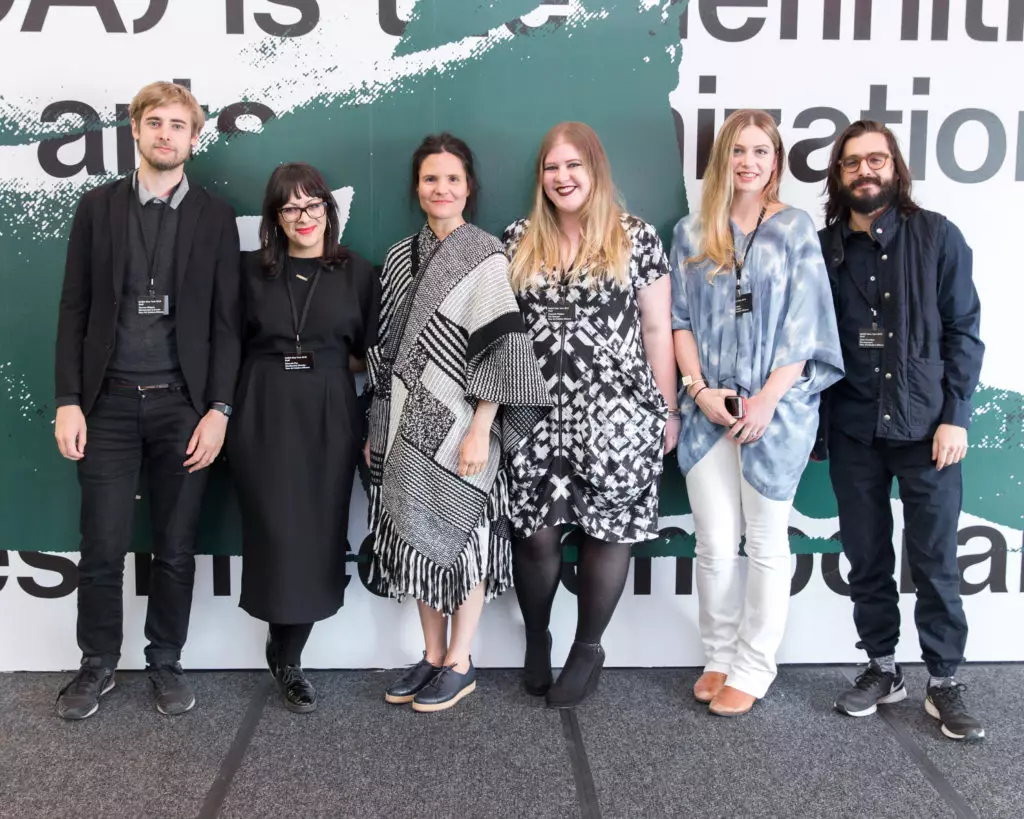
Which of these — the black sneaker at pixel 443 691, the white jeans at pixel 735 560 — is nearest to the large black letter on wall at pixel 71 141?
the black sneaker at pixel 443 691

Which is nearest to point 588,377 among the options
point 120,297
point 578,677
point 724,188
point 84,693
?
point 724,188

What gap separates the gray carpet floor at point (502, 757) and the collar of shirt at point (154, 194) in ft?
4.85

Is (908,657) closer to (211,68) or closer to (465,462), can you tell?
(465,462)

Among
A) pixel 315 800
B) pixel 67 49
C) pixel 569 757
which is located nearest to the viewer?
pixel 315 800

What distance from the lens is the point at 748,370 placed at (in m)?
2.43

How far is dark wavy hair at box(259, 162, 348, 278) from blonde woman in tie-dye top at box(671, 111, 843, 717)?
3.32 feet

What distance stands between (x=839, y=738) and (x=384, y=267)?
1.87m

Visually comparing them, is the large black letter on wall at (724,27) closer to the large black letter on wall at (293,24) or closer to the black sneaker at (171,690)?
the large black letter on wall at (293,24)

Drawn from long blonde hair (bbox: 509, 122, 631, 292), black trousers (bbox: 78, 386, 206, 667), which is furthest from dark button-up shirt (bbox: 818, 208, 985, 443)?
black trousers (bbox: 78, 386, 206, 667)

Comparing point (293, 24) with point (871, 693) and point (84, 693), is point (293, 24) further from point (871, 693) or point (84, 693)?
point (871, 693)

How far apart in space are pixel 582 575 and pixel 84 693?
149cm

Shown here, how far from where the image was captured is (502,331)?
2324mm

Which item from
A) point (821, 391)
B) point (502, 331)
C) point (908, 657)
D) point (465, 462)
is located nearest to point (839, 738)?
point (908, 657)

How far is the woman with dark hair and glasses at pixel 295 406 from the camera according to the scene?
2.44 meters
